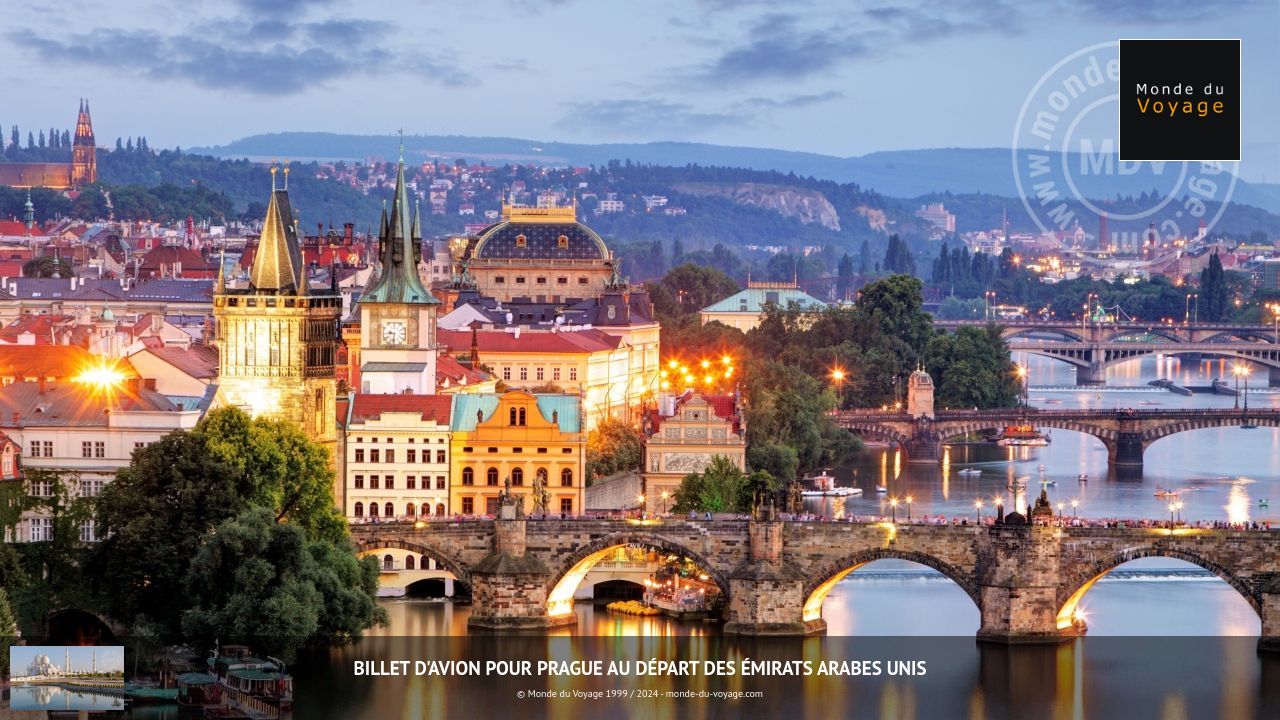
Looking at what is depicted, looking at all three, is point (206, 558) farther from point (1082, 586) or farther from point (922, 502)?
point (922, 502)

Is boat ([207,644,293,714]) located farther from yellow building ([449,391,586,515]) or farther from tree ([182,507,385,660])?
yellow building ([449,391,586,515])

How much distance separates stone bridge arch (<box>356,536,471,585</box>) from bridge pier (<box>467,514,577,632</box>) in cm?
41

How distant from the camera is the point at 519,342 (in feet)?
372

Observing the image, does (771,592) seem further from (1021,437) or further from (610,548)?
(1021,437)

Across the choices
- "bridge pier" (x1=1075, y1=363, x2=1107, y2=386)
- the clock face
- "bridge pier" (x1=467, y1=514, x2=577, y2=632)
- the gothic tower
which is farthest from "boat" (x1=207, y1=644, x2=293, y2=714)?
"bridge pier" (x1=1075, y1=363, x2=1107, y2=386)

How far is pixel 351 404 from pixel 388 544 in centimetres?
1038

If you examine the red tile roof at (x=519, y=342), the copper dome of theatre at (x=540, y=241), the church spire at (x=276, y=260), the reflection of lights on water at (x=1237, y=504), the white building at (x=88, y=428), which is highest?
the copper dome of theatre at (x=540, y=241)

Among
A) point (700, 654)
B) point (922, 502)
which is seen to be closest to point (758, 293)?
point (922, 502)

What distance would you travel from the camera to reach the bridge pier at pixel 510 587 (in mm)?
76750

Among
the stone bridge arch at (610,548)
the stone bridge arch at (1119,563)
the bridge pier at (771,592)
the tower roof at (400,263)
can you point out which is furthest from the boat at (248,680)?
the tower roof at (400,263)

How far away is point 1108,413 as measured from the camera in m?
128

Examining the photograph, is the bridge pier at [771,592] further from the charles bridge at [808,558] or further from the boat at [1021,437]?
the boat at [1021,437]

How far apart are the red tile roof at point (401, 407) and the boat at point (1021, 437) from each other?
52.0 m

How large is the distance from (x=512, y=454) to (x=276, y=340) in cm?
804
